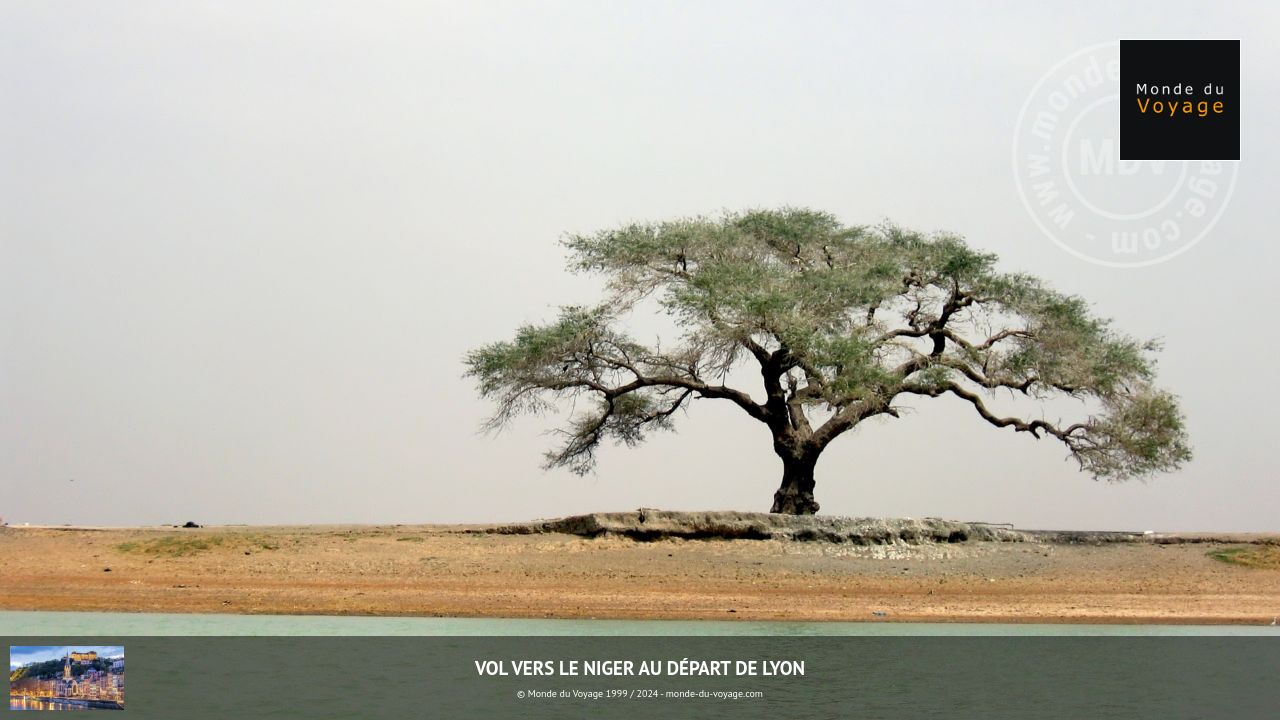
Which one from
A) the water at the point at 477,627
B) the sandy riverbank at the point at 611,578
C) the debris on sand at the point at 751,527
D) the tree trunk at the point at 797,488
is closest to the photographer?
the water at the point at 477,627

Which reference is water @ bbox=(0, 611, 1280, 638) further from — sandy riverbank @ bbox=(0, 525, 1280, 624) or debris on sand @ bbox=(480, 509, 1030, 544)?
debris on sand @ bbox=(480, 509, 1030, 544)

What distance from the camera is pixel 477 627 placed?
19.4 m

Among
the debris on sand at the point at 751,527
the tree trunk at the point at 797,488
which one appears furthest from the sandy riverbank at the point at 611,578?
the tree trunk at the point at 797,488

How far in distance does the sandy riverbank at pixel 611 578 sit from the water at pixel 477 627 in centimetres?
37

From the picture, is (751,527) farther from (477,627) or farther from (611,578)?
(477,627)

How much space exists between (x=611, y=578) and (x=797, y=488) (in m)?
7.43

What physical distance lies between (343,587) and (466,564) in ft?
8.36

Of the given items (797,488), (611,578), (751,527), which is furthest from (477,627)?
(797,488)

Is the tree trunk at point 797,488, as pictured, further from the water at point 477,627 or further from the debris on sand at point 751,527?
the water at point 477,627

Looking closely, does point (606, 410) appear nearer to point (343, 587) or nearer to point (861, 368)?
point (861, 368)

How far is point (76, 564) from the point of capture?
A: 24.0 meters

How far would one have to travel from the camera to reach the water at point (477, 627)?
18.9 metres

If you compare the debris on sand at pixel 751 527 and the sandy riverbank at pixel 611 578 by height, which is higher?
the debris on sand at pixel 751 527
